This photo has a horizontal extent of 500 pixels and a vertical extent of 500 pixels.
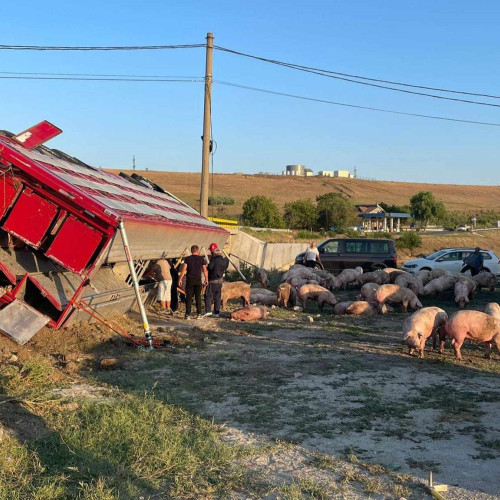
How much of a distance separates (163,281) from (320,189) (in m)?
96.6

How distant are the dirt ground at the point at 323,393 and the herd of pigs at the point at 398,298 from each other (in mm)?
450

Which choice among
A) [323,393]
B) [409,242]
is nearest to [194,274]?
[323,393]

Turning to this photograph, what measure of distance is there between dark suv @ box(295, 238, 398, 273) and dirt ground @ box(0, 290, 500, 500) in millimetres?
9944

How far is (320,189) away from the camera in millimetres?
109500

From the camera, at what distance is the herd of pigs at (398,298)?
10.5 metres

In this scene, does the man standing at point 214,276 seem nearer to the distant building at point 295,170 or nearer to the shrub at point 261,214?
the shrub at point 261,214

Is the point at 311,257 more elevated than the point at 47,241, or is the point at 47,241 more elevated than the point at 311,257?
the point at 47,241

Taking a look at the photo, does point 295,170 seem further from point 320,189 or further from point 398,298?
point 398,298

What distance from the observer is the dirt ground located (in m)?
5.68

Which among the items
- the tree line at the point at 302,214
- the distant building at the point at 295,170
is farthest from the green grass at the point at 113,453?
the distant building at the point at 295,170

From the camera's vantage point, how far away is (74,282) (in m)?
10.8

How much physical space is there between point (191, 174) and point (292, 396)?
107656 mm

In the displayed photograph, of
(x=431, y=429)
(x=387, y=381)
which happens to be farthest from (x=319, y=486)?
(x=387, y=381)

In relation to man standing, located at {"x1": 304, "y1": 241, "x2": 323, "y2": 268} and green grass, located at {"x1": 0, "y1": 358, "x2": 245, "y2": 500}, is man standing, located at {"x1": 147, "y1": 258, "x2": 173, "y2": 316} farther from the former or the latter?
man standing, located at {"x1": 304, "y1": 241, "x2": 323, "y2": 268}
